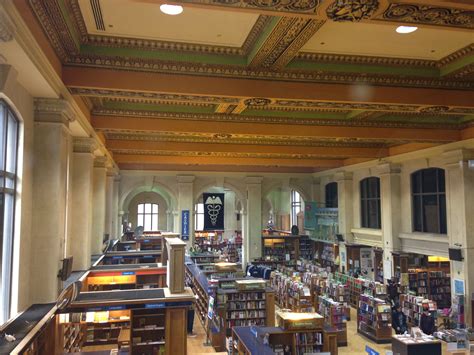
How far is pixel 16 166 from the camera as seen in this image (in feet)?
20.0

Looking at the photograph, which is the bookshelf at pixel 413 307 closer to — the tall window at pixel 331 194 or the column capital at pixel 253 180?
the tall window at pixel 331 194

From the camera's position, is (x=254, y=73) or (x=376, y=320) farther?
(x=376, y=320)

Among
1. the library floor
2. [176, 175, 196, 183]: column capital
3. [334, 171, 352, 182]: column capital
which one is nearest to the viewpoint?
the library floor

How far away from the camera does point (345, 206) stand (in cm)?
1909

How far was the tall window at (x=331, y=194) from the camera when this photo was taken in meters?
21.9

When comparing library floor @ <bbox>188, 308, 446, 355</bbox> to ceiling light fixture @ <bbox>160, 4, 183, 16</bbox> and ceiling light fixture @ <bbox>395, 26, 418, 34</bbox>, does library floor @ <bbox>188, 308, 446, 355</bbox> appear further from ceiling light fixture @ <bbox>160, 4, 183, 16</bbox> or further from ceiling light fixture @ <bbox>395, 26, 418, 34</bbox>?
ceiling light fixture @ <bbox>160, 4, 183, 16</bbox>

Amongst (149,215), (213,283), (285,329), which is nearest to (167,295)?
(285,329)

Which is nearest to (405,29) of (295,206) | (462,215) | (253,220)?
(462,215)

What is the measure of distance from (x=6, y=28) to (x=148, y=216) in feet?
88.2

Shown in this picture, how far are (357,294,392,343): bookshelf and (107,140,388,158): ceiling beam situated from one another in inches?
204

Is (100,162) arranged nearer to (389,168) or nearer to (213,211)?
(213,211)

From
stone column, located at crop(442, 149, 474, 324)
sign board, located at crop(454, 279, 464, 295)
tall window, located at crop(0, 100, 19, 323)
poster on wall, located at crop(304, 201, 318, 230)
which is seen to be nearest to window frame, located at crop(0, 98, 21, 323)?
tall window, located at crop(0, 100, 19, 323)

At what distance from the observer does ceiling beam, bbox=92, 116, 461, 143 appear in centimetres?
1005

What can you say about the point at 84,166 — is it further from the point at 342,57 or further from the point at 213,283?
the point at 342,57
